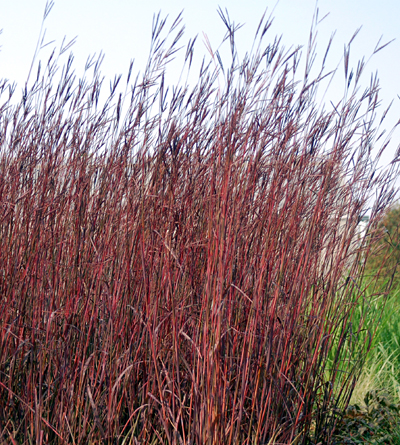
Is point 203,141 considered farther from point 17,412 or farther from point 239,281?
point 17,412

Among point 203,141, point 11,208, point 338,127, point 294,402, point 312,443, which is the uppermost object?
point 338,127

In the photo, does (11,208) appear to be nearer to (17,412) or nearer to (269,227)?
(17,412)

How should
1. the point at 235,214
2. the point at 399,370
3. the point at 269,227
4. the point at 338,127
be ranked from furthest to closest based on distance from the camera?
the point at 399,370
the point at 338,127
the point at 269,227
the point at 235,214

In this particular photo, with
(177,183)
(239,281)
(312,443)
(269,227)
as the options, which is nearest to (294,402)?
(312,443)

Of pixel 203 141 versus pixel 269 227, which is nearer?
pixel 269 227

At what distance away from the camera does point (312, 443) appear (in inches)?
82.7

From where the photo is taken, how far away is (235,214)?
5.42 ft

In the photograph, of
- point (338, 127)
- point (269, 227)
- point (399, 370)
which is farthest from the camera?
point (399, 370)

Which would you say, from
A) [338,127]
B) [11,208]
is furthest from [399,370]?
[11,208]

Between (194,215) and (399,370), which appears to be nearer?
(194,215)

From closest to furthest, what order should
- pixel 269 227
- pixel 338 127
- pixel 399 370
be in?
pixel 269 227 → pixel 338 127 → pixel 399 370

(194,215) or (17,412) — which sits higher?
(194,215)

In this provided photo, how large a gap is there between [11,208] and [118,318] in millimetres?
622

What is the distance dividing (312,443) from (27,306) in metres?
1.36
